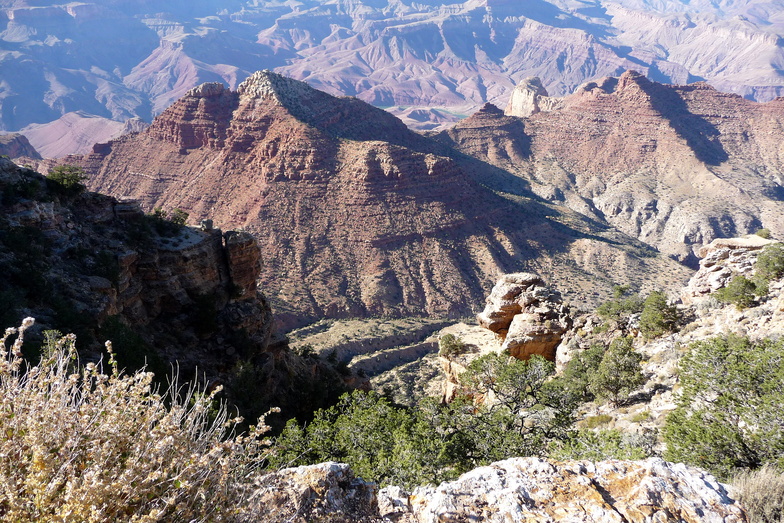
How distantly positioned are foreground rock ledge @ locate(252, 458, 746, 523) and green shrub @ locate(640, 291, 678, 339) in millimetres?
22556

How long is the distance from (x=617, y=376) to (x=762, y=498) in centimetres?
1628

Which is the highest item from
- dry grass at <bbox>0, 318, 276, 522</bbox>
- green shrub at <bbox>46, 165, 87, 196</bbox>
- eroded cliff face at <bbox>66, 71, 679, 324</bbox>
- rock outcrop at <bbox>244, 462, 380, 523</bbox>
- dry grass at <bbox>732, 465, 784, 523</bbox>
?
dry grass at <bbox>0, 318, 276, 522</bbox>

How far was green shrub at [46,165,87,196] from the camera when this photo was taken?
25.4 metres

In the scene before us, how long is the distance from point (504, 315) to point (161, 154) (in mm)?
94621

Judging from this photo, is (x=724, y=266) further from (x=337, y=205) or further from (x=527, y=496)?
(x=337, y=205)

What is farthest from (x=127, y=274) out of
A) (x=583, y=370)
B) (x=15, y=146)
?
(x=15, y=146)

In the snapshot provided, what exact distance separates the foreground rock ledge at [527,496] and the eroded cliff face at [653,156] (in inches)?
4648

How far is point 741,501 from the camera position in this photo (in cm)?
698

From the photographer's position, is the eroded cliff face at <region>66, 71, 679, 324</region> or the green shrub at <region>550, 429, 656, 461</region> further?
the eroded cliff face at <region>66, 71, 679, 324</region>

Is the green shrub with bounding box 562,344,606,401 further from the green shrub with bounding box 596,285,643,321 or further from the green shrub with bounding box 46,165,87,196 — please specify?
the green shrub with bounding box 46,165,87,196

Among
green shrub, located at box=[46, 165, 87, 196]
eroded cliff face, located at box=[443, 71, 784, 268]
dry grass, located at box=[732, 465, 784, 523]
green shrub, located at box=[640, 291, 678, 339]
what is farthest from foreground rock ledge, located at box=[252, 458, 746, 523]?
eroded cliff face, located at box=[443, 71, 784, 268]

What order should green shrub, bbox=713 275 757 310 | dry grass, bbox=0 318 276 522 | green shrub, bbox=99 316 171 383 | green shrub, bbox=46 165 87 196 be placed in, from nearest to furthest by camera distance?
dry grass, bbox=0 318 276 522 → green shrub, bbox=99 316 171 383 → green shrub, bbox=713 275 757 310 → green shrub, bbox=46 165 87 196

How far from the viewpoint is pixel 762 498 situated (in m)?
7.11

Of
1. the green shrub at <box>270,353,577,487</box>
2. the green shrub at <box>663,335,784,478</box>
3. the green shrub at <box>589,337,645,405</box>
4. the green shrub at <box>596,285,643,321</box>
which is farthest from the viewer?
the green shrub at <box>596,285,643,321</box>
